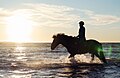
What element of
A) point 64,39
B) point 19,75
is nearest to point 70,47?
point 64,39

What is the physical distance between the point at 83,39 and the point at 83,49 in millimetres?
961

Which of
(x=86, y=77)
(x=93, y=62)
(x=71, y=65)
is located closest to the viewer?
(x=86, y=77)

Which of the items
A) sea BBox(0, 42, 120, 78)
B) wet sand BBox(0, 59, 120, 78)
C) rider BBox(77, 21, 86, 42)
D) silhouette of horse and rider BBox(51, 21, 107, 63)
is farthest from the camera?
silhouette of horse and rider BBox(51, 21, 107, 63)

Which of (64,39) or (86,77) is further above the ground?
(64,39)

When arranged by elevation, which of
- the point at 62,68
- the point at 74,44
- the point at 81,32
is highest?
the point at 81,32

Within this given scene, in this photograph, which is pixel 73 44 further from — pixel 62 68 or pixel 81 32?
pixel 62 68

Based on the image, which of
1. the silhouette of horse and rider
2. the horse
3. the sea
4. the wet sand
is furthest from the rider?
the wet sand

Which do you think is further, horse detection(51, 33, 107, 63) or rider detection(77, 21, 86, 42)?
horse detection(51, 33, 107, 63)

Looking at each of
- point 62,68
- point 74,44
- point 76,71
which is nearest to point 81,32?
point 74,44

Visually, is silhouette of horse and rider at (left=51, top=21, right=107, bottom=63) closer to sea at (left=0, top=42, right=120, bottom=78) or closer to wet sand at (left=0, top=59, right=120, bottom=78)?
sea at (left=0, top=42, right=120, bottom=78)

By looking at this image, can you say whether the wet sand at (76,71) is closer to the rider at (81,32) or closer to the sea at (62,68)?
the sea at (62,68)

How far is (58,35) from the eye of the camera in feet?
73.9

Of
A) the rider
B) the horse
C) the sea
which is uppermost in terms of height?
the rider

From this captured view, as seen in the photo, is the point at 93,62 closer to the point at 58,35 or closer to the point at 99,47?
the point at 99,47
